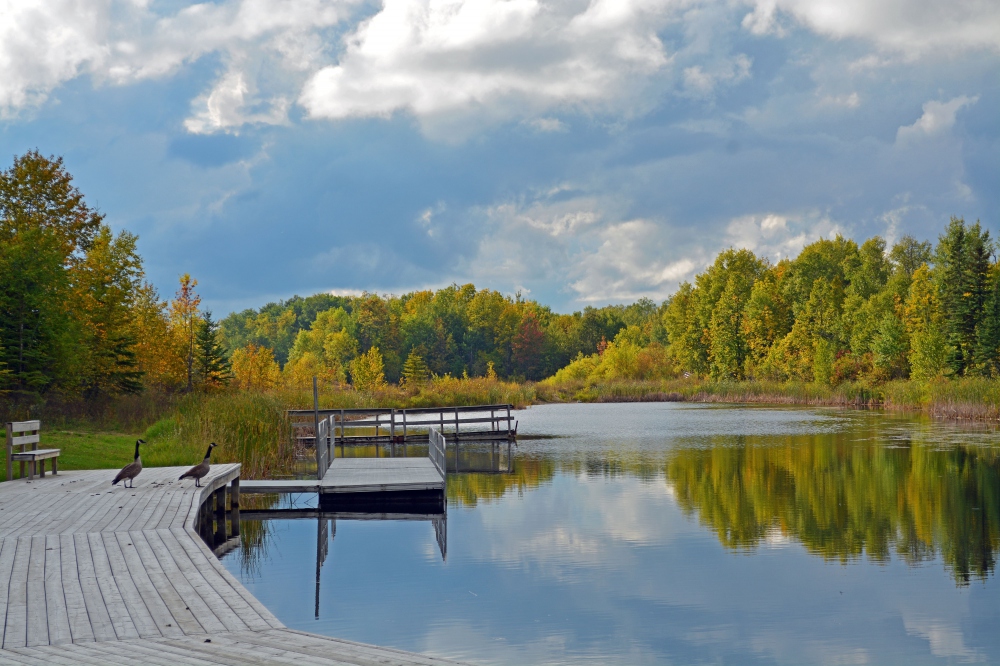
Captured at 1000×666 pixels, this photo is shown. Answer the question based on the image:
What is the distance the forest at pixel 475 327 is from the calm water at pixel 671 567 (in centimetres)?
1421

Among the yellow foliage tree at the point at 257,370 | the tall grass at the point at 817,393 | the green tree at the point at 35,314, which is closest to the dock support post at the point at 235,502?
the green tree at the point at 35,314

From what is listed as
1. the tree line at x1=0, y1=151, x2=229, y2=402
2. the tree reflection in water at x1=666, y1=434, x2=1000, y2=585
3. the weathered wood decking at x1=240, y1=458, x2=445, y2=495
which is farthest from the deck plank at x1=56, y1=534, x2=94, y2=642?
the tree line at x1=0, y1=151, x2=229, y2=402

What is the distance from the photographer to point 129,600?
7.50 metres

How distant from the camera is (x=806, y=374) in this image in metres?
75.0

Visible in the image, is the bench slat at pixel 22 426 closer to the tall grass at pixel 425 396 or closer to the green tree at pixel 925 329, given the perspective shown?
the tall grass at pixel 425 396

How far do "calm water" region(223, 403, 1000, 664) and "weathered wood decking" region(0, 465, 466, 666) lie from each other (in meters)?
1.76

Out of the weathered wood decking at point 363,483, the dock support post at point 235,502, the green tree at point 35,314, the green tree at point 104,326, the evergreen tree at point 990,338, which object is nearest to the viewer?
the dock support post at point 235,502

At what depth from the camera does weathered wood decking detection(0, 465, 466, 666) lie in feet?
20.0

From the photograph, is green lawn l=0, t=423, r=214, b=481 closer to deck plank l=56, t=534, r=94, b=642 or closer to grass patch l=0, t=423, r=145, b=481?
grass patch l=0, t=423, r=145, b=481

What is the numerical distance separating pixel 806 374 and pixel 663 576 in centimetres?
6598

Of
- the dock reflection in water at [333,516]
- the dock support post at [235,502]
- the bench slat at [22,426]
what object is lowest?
the dock reflection in water at [333,516]

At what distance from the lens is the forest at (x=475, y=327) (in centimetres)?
3017

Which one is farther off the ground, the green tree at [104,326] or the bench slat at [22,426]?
the green tree at [104,326]

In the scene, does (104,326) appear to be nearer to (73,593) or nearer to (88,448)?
(88,448)
